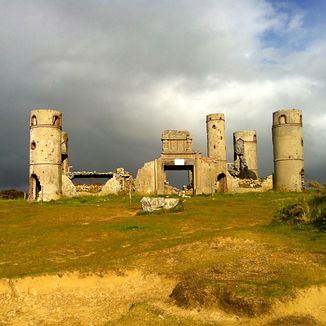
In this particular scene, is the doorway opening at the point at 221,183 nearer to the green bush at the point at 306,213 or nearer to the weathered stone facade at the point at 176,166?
the weathered stone facade at the point at 176,166

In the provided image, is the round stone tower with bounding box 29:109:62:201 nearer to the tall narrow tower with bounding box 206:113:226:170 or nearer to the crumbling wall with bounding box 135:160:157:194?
the crumbling wall with bounding box 135:160:157:194

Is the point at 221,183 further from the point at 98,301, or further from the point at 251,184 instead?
the point at 98,301

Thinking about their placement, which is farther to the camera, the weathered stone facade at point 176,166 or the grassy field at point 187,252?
the weathered stone facade at point 176,166

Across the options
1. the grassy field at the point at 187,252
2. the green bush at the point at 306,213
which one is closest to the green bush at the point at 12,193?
the grassy field at the point at 187,252

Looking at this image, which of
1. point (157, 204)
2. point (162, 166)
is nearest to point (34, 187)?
point (162, 166)

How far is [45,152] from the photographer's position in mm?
37406

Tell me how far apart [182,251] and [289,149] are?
97.2 ft

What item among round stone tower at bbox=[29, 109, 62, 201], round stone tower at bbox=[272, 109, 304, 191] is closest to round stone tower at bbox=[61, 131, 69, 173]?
round stone tower at bbox=[29, 109, 62, 201]

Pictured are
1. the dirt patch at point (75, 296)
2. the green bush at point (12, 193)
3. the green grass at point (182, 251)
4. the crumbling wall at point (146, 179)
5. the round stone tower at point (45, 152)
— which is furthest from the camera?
the green bush at point (12, 193)

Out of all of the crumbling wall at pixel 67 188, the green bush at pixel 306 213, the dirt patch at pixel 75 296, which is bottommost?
the dirt patch at pixel 75 296

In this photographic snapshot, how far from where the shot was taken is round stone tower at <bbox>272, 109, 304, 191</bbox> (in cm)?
3938

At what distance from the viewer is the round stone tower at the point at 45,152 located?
37375mm

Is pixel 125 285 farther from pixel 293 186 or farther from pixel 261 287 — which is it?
pixel 293 186

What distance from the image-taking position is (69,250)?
44.6ft
